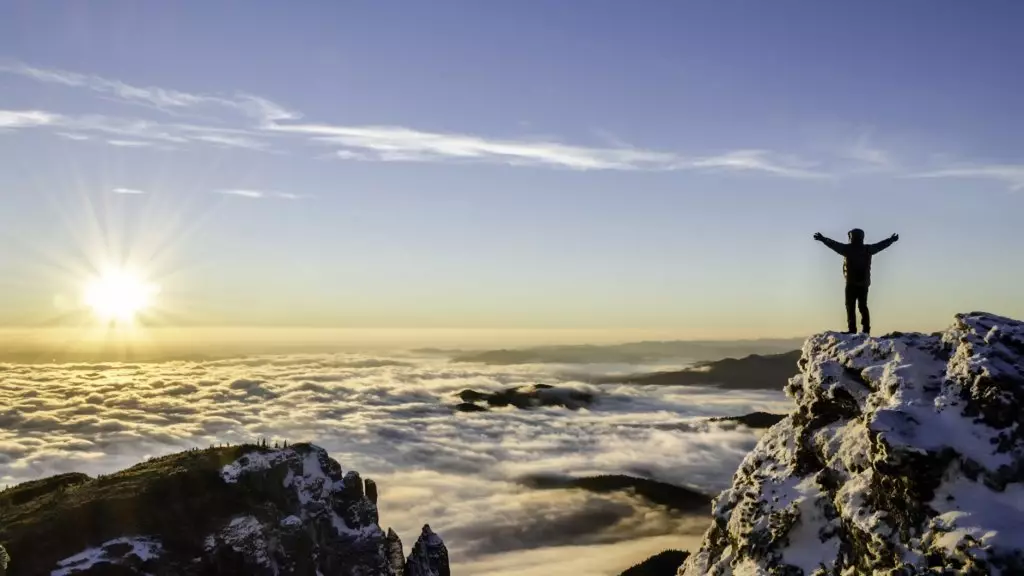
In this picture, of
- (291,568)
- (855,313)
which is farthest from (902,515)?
(291,568)

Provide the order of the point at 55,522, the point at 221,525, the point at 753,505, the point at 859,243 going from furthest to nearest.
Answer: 1. the point at 221,525
2. the point at 55,522
3. the point at 859,243
4. the point at 753,505

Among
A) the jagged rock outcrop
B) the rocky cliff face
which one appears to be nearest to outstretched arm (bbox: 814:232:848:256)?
the jagged rock outcrop

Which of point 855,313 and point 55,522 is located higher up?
point 855,313

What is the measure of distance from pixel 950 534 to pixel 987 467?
6.73 feet

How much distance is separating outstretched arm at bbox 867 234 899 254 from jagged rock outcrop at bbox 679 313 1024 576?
4.73 m

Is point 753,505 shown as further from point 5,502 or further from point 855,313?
point 5,502

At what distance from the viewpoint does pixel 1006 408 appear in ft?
63.4

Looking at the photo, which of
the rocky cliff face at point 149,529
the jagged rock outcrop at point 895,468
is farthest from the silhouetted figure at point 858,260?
the rocky cliff face at point 149,529

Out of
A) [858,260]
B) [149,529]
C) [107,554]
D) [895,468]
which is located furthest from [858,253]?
[149,529]

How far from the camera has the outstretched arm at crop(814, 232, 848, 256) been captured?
29953 mm

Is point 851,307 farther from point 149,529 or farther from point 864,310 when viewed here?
point 149,529

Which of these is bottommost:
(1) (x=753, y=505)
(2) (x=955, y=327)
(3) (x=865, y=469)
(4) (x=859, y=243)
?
(1) (x=753, y=505)

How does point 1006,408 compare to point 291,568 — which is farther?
point 291,568

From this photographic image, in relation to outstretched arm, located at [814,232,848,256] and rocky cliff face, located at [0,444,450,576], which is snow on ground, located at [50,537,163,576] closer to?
rocky cliff face, located at [0,444,450,576]
